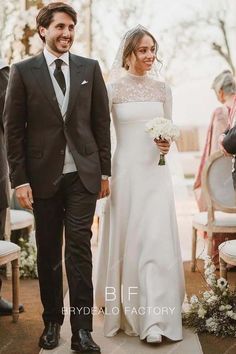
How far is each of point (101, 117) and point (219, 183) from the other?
1.70 m

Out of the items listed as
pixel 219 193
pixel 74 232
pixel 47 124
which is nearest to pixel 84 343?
pixel 74 232

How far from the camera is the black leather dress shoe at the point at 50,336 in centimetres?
331

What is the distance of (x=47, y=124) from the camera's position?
3148 millimetres

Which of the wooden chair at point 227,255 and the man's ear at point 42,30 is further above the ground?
the man's ear at point 42,30

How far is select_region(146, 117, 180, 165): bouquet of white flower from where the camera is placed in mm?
3369

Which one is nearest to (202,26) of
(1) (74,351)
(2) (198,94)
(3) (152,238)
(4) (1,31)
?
(2) (198,94)

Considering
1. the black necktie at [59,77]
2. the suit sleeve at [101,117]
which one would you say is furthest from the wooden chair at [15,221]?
the black necktie at [59,77]

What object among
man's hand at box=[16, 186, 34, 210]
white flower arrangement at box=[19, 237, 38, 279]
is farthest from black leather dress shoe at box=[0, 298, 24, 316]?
man's hand at box=[16, 186, 34, 210]

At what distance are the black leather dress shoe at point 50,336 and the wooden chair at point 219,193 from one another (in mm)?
1785

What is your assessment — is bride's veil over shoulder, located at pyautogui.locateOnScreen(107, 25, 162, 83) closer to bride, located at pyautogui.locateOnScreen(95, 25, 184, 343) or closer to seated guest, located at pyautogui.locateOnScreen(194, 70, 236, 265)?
bride, located at pyautogui.locateOnScreen(95, 25, 184, 343)

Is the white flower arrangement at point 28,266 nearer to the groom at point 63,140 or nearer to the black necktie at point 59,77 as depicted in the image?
→ the groom at point 63,140

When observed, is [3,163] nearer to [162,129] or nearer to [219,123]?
[162,129]

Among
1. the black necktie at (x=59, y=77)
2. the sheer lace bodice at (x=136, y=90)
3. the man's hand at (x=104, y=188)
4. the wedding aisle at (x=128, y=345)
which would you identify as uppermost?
the black necktie at (x=59, y=77)

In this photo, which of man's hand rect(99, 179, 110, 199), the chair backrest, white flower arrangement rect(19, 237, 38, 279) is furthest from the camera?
white flower arrangement rect(19, 237, 38, 279)
